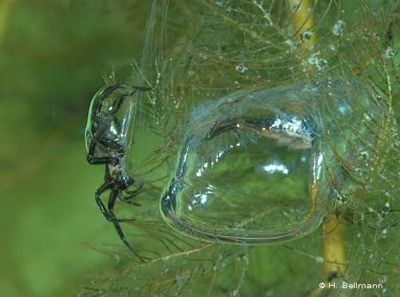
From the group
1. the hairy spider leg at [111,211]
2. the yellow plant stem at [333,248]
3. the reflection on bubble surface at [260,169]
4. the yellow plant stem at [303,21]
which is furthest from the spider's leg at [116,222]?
the yellow plant stem at [303,21]

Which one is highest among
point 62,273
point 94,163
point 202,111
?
point 202,111

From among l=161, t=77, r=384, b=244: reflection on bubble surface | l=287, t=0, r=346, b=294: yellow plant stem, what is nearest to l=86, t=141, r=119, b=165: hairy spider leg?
l=161, t=77, r=384, b=244: reflection on bubble surface

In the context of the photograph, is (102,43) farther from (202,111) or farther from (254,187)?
(254,187)

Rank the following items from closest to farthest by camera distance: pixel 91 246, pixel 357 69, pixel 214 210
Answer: pixel 214 210 < pixel 357 69 < pixel 91 246

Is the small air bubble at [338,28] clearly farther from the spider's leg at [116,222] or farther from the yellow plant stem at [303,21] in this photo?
the spider's leg at [116,222]

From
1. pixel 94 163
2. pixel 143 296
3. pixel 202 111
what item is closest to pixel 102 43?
pixel 94 163
